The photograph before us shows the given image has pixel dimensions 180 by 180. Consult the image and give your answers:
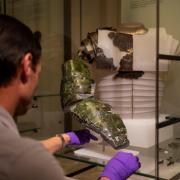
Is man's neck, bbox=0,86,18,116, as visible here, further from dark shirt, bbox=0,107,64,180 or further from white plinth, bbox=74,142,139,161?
white plinth, bbox=74,142,139,161

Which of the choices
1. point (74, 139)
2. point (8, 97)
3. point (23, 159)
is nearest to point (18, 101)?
point (8, 97)

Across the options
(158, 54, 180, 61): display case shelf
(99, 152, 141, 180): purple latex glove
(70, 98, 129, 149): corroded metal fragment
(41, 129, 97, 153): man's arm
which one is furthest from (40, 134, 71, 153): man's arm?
(158, 54, 180, 61): display case shelf

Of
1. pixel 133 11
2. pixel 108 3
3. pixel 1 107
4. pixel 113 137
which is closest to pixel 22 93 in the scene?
pixel 1 107

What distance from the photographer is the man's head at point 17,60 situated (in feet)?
1.85

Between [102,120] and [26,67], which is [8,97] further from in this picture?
[102,120]

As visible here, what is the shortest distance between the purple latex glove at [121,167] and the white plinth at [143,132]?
12 cm

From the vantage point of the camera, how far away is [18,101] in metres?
0.60

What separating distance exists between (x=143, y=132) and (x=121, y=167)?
185mm

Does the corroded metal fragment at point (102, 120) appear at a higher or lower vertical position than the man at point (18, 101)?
lower

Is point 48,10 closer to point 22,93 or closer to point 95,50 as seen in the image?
point 95,50

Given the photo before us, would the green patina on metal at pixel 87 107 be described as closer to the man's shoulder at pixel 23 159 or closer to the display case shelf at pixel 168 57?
the display case shelf at pixel 168 57

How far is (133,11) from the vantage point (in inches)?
46.6

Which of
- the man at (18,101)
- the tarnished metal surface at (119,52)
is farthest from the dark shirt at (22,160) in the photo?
the tarnished metal surface at (119,52)

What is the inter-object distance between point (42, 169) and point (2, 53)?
0.66ft
